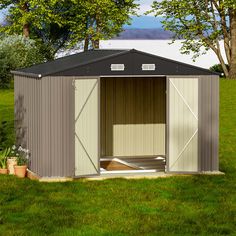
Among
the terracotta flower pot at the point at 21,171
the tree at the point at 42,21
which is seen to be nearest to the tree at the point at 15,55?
the tree at the point at 42,21

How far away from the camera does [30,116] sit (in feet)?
57.2

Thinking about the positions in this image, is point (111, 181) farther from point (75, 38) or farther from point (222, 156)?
point (75, 38)

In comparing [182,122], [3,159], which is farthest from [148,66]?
[3,159]

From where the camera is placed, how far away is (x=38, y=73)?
16.6m

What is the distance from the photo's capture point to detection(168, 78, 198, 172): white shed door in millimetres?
17203

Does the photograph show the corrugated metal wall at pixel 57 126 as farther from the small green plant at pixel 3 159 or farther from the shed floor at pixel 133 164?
the small green plant at pixel 3 159

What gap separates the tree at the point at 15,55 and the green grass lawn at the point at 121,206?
24603mm

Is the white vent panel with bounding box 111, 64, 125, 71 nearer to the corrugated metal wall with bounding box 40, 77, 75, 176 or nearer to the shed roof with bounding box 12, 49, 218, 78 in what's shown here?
the shed roof with bounding box 12, 49, 218, 78

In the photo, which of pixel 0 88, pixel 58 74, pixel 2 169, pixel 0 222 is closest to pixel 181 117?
pixel 58 74

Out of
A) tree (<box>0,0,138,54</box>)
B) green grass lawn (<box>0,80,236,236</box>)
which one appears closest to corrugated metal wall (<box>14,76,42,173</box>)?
green grass lawn (<box>0,80,236,236</box>)

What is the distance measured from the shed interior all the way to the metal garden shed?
1718 millimetres

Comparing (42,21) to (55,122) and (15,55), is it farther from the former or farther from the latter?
(55,122)

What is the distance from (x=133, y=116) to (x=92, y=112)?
15.1 feet

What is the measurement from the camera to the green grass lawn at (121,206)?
1263 cm
